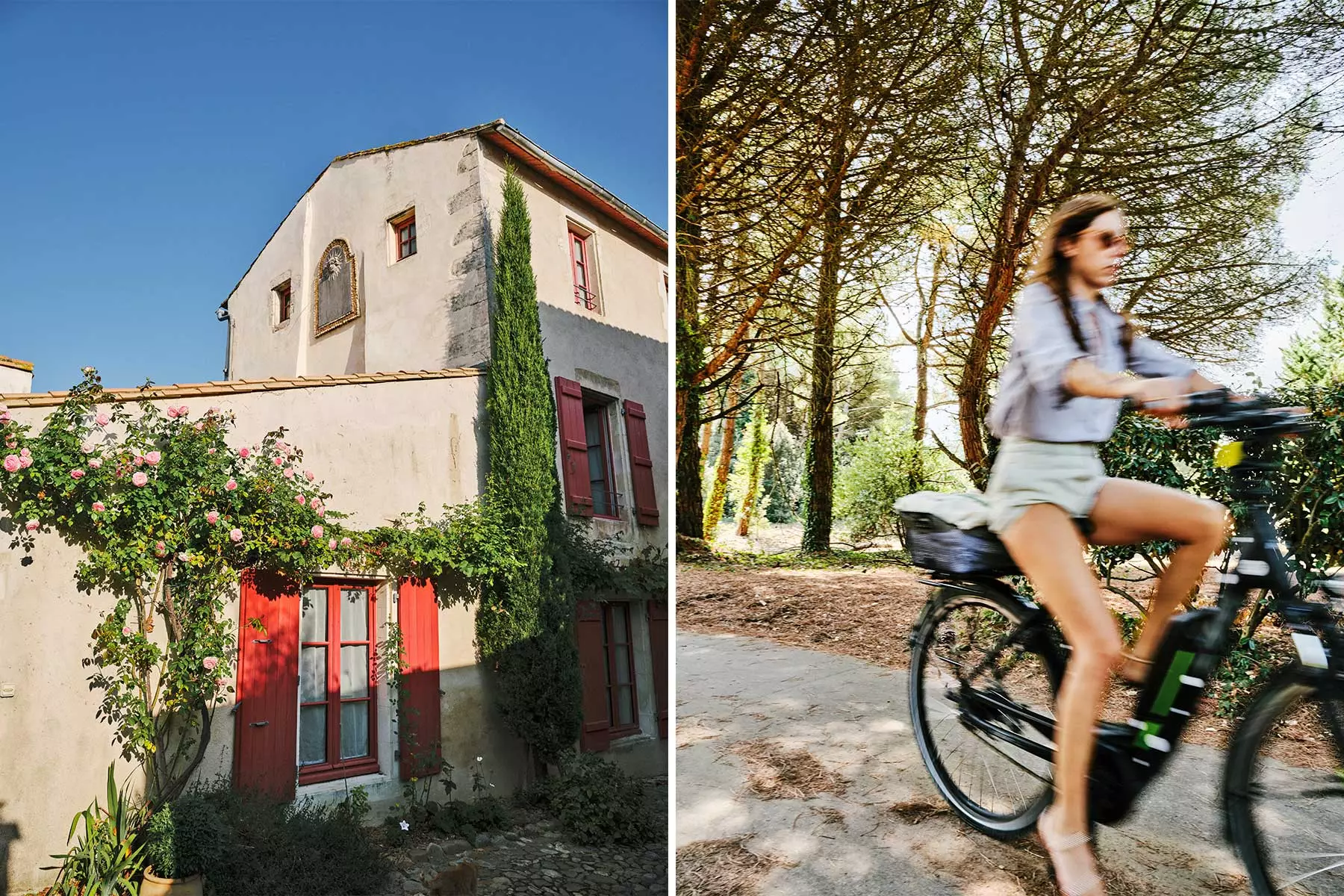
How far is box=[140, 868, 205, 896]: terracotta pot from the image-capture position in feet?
6.89

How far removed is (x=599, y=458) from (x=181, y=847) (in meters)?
2.03

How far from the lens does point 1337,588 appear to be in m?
1.21

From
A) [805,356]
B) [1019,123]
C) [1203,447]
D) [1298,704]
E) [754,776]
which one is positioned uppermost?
[1019,123]

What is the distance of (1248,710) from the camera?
3.67ft

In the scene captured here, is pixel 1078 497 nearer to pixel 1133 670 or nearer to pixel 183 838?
pixel 1133 670

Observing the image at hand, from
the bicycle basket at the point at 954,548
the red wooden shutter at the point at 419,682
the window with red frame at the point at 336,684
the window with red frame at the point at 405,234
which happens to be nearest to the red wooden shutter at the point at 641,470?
the red wooden shutter at the point at 419,682

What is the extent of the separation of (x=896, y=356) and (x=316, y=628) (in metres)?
2.01

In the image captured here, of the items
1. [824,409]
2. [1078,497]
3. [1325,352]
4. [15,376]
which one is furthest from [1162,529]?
[15,376]

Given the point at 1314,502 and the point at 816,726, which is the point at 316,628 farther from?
the point at 1314,502

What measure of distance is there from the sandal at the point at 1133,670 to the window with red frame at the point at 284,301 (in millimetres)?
2946

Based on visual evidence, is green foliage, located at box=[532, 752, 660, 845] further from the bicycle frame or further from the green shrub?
the bicycle frame

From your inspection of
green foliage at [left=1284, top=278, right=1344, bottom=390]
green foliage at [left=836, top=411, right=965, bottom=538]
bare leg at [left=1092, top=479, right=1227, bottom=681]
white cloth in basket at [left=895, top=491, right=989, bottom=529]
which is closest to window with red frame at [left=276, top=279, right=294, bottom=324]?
green foliage at [left=836, top=411, right=965, bottom=538]

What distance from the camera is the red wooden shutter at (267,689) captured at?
2.35m

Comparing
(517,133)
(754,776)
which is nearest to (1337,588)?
(754,776)
